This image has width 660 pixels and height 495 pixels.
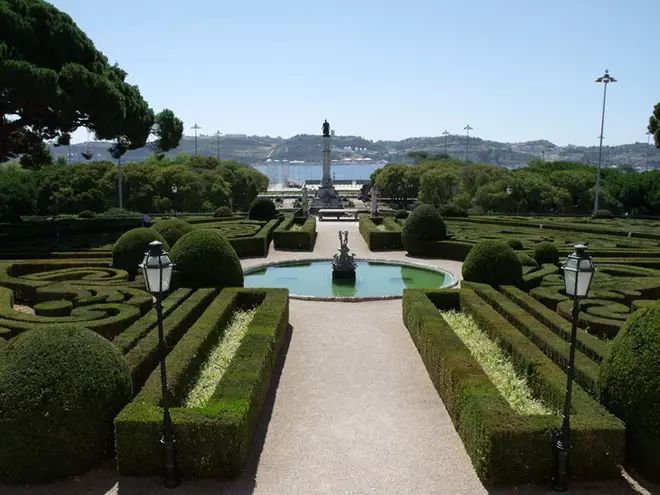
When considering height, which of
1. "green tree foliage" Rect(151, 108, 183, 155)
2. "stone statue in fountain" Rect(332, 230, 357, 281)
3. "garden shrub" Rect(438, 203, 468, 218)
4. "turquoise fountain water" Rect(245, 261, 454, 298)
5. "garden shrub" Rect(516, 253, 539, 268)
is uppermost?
"green tree foliage" Rect(151, 108, 183, 155)

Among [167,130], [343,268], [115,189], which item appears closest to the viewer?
[343,268]

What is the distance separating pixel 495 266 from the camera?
15.0 meters

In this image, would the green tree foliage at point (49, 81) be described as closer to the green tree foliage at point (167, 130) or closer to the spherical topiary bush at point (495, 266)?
the green tree foliage at point (167, 130)

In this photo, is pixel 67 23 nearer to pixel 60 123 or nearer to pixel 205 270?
pixel 60 123

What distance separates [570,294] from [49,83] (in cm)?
2007

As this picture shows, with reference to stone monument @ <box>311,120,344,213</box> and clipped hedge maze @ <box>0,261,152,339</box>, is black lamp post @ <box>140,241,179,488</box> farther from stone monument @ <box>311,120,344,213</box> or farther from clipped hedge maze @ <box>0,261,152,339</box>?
stone monument @ <box>311,120,344,213</box>

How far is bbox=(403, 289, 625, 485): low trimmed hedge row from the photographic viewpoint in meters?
6.80

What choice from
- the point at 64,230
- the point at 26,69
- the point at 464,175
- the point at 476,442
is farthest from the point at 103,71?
the point at 464,175

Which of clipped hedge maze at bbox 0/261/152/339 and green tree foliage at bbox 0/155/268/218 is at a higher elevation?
green tree foliage at bbox 0/155/268/218

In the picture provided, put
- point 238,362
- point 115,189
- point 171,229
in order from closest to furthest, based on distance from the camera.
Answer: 1. point 238,362
2. point 171,229
3. point 115,189

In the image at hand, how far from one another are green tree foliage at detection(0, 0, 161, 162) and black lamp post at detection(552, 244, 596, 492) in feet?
64.9

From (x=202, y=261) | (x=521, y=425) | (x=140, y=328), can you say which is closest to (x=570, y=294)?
(x=521, y=425)

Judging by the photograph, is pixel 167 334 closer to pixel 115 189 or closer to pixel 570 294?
pixel 570 294

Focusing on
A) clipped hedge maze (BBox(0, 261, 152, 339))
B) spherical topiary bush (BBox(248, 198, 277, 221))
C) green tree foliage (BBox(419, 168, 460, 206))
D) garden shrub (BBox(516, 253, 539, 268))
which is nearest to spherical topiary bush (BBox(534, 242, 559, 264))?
garden shrub (BBox(516, 253, 539, 268))
